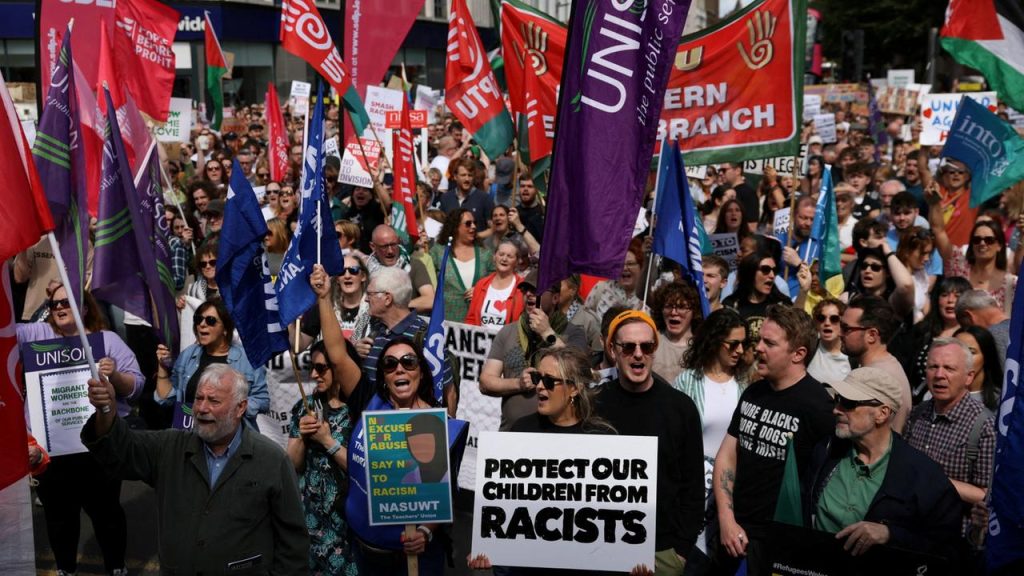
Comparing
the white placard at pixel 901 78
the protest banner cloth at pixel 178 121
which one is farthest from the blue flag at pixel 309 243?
the white placard at pixel 901 78

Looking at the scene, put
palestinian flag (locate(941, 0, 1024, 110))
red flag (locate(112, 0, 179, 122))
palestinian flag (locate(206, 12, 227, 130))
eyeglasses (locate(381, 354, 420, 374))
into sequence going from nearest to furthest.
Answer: eyeglasses (locate(381, 354, 420, 374)) → palestinian flag (locate(941, 0, 1024, 110)) → red flag (locate(112, 0, 179, 122)) → palestinian flag (locate(206, 12, 227, 130))

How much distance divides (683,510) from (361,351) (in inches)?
97.8

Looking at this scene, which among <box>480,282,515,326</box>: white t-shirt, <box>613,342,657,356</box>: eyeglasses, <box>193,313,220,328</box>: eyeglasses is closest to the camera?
<box>613,342,657,356</box>: eyeglasses

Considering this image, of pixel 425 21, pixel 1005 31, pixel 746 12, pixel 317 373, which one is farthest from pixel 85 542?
pixel 425 21

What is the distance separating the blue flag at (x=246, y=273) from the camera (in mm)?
6168

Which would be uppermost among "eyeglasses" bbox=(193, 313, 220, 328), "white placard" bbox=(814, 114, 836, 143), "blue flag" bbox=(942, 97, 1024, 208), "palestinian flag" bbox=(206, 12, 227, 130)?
"palestinian flag" bbox=(206, 12, 227, 130)

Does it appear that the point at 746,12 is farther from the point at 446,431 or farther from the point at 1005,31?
the point at 446,431

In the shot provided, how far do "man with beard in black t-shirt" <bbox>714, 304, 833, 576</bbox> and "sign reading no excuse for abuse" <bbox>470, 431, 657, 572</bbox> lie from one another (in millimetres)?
706

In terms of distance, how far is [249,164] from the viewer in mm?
17234

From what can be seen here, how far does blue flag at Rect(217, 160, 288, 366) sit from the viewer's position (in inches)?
243

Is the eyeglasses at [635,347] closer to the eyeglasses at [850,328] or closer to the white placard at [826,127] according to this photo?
the eyeglasses at [850,328]

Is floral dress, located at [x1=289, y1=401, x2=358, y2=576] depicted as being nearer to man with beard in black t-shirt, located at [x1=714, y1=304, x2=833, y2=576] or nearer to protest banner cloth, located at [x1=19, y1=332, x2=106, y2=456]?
protest banner cloth, located at [x1=19, y1=332, x2=106, y2=456]

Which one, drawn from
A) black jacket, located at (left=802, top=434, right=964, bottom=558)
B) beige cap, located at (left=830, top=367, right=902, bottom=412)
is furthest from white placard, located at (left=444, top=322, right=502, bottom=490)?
black jacket, located at (left=802, top=434, right=964, bottom=558)

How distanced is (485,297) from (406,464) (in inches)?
128
